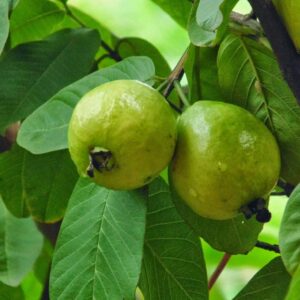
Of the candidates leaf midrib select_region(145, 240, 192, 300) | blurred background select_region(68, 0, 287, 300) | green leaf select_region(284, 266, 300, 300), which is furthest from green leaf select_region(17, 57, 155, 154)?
blurred background select_region(68, 0, 287, 300)

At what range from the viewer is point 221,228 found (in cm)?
115

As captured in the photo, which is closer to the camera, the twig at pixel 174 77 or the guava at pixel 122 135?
the guava at pixel 122 135

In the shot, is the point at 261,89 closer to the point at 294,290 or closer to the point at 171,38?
the point at 294,290

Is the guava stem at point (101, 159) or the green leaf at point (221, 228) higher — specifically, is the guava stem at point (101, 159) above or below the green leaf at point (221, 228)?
above

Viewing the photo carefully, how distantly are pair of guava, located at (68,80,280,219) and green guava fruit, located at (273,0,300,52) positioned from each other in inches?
4.5

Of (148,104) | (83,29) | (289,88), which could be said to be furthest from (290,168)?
(83,29)

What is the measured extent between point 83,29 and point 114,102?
23.3 inches

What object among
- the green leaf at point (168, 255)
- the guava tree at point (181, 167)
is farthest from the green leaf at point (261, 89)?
the green leaf at point (168, 255)

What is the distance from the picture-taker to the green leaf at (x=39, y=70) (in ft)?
4.67

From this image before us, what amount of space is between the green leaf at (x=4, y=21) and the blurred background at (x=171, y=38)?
51 centimetres

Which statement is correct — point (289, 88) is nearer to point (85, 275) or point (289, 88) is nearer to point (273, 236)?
point (85, 275)

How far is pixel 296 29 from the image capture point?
1000 millimetres

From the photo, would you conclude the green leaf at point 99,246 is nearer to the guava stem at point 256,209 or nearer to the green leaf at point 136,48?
the guava stem at point 256,209

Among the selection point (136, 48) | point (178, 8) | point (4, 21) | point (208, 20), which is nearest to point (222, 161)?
point (208, 20)
